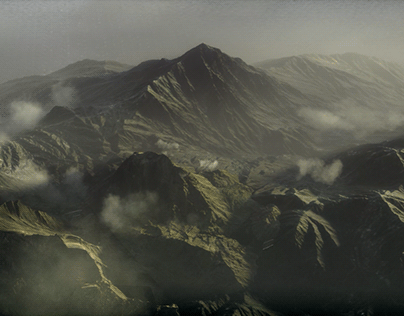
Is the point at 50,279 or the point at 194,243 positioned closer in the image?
the point at 50,279

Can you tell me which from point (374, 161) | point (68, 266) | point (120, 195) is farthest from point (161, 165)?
point (374, 161)

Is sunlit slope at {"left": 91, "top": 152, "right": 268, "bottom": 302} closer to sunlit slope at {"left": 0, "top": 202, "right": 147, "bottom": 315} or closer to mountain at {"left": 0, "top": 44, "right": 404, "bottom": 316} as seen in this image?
mountain at {"left": 0, "top": 44, "right": 404, "bottom": 316}

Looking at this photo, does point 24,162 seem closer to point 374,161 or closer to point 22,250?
point 22,250

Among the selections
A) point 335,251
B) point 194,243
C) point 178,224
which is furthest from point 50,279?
point 335,251

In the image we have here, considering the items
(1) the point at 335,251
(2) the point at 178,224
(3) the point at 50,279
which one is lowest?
(1) the point at 335,251

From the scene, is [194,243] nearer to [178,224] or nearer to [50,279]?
[178,224]

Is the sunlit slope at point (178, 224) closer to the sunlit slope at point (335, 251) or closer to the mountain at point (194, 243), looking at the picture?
the mountain at point (194, 243)

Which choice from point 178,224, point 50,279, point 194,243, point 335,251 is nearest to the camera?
point 50,279

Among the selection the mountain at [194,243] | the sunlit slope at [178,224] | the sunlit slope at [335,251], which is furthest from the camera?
the sunlit slope at [178,224]

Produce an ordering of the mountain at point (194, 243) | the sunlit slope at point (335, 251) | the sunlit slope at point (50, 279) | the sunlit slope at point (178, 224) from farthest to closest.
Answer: the sunlit slope at point (178, 224)
the sunlit slope at point (335, 251)
the mountain at point (194, 243)
the sunlit slope at point (50, 279)

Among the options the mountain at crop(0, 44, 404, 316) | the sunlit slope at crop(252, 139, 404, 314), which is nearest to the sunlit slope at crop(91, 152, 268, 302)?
the mountain at crop(0, 44, 404, 316)

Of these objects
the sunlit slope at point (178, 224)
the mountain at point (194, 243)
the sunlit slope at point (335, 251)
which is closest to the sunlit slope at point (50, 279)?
the mountain at point (194, 243)
